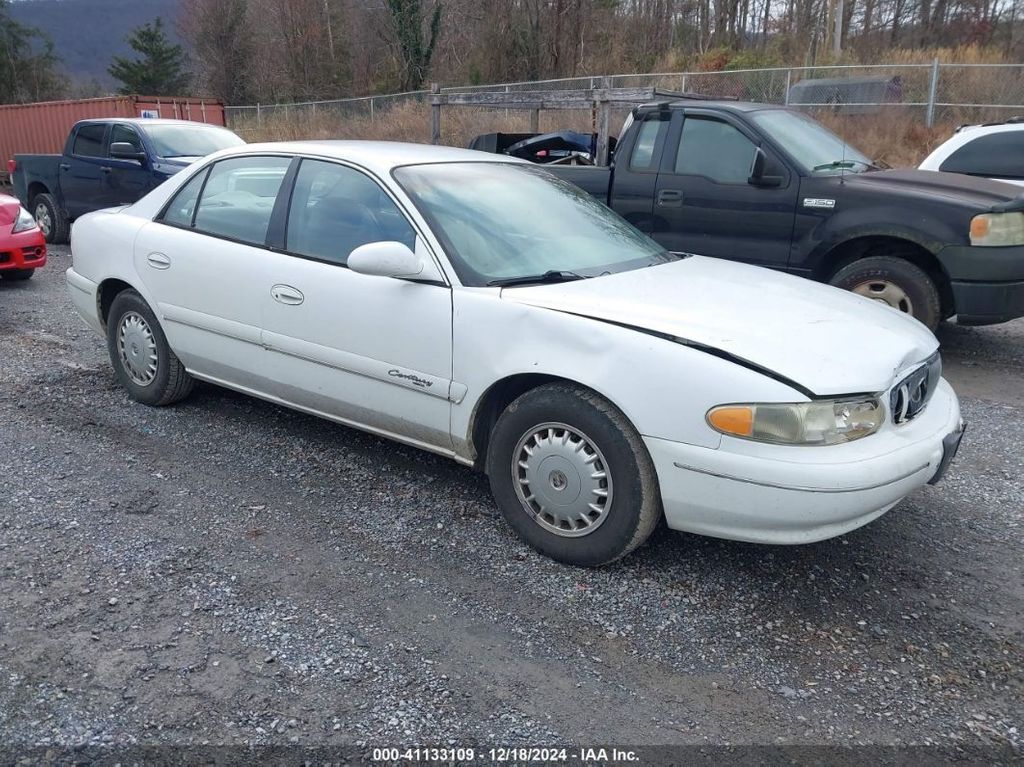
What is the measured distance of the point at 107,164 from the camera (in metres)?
10.9

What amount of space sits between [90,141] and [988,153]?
10535 millimetres

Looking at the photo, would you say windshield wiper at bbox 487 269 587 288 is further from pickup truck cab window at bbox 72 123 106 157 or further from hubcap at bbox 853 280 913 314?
pickup truck cab window at bbox 72 123 106 157

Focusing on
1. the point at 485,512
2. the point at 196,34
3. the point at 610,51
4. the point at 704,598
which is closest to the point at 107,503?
the point at 485,512

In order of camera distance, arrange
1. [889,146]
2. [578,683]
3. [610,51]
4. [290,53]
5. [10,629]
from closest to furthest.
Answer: [578,683]
[10,629]
[889,146]
[610,51]
[290,53]

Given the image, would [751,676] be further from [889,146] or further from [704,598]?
[889,146]

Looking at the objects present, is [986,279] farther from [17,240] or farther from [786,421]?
[17,240]

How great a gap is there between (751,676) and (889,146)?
15349 millimetres

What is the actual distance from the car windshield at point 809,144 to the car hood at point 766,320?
303 cm

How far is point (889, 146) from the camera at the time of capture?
15852 millimetres

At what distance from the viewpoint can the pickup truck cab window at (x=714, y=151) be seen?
677 cm

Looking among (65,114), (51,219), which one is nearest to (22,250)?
(51,219)

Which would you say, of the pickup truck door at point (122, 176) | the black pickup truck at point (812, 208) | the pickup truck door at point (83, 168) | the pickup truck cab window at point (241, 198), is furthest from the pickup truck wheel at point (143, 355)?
the pickup truck door at point (83, 168)

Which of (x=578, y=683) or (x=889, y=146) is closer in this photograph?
(x=578, y=683)

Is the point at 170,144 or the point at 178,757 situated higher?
the point at 170,144
